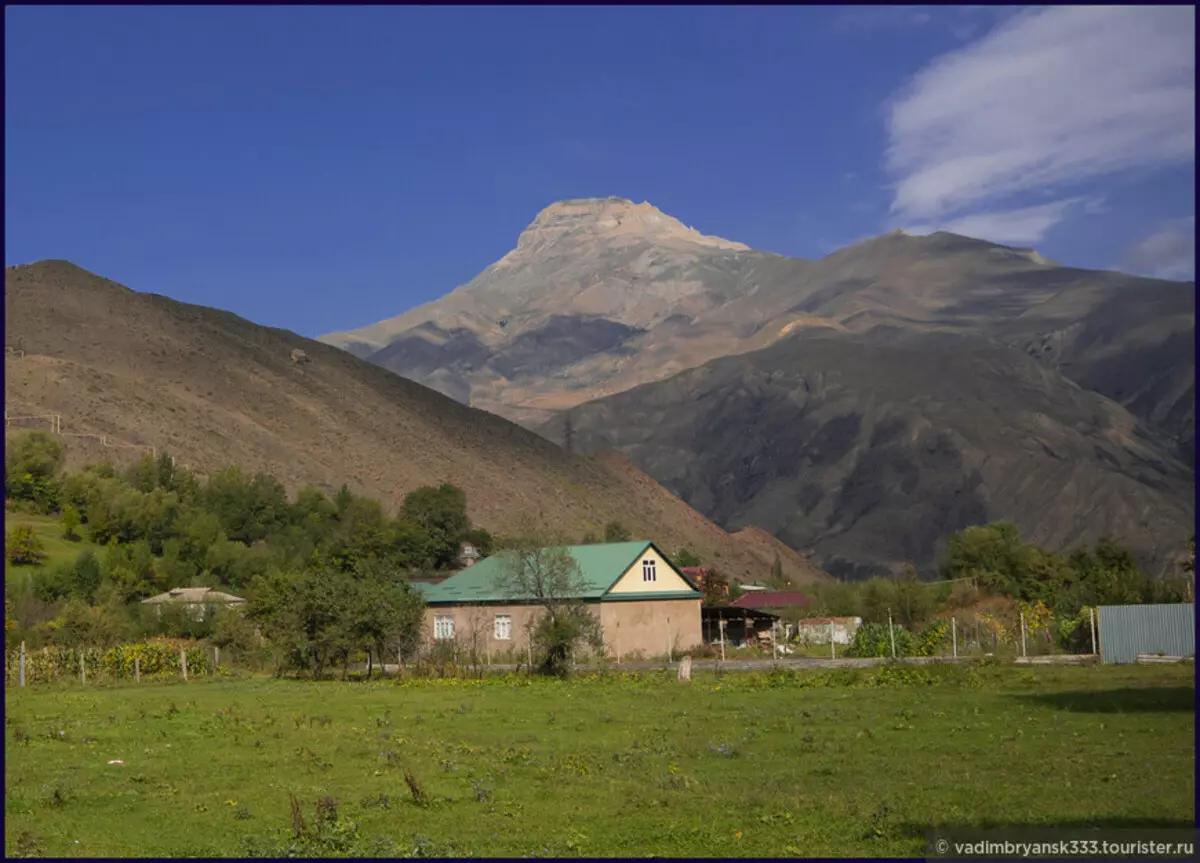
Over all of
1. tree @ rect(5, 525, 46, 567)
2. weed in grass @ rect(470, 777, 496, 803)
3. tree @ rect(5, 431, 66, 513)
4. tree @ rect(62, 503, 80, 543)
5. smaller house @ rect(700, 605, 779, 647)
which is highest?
tree @ rect(5, 431, 66, 513)

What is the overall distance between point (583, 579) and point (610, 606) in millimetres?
1604

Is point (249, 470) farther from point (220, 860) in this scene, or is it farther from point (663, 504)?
point (220, 860)

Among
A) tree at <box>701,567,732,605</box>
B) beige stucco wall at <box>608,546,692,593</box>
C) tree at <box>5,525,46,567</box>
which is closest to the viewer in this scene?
beige stucco wall at <box>608,546,692,593</box>

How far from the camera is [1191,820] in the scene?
12.2 m

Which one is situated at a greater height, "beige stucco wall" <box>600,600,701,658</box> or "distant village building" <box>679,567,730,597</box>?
"distant village building" <box>679,567,730,597</box>

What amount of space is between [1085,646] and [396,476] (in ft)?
266

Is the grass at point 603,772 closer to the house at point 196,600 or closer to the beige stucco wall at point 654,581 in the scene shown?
the beige stucco wall at point 654,581

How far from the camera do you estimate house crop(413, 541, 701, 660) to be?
173 ft

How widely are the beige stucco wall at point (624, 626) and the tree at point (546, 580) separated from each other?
3.71 feet

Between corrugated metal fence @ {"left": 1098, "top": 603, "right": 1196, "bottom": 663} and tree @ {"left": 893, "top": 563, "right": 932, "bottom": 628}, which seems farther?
tree @ {"left": 893, "top": 563, "right": 932, "bottom": 628}

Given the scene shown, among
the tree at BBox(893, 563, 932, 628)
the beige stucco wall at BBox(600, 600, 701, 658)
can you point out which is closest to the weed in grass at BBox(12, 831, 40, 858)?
the beige stucco wall at BBox(600, 600, 701, 658)

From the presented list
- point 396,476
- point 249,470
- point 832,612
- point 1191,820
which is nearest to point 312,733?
point 1191,820

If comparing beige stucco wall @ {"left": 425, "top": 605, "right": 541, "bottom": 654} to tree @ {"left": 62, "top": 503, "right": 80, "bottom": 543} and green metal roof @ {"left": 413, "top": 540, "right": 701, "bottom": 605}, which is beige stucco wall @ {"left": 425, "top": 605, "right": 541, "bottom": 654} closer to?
green metal roof @ {"left": 413, "top": 540, "right": 701, "bottom": 605}

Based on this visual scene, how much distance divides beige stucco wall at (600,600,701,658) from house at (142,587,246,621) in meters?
18.9
